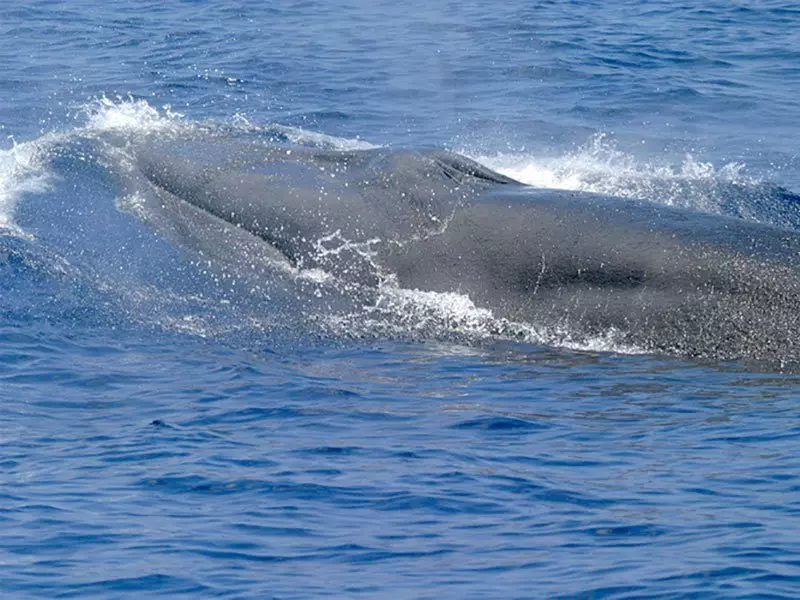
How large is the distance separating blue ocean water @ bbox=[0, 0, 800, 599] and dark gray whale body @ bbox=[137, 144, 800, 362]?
391 mm

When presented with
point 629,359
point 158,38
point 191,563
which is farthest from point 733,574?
point 158,38

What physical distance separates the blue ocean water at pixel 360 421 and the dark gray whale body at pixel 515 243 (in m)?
0.39

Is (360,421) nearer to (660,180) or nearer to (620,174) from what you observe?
(660,180)

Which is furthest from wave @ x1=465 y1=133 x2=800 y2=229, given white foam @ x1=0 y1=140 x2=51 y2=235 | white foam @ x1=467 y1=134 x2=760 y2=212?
white foam @ x1=0 y1=140 x2=51 y2=235

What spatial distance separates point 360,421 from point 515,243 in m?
3.84

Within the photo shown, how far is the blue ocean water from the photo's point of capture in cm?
1092

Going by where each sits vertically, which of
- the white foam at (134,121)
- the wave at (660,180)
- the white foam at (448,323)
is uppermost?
the white foam at (134,121)

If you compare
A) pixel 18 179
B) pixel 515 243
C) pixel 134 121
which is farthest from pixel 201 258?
pixel 134 121

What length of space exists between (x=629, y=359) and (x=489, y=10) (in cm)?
2586

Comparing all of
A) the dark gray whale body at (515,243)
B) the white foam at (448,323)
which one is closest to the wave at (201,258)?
the white foam at (448,323)

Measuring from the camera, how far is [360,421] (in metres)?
14.4

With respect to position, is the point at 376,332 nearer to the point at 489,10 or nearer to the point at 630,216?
the point at 630,216

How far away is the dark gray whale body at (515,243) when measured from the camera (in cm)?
1627

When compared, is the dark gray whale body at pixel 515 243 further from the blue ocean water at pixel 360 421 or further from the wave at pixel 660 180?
the wave at pixel 660 180
